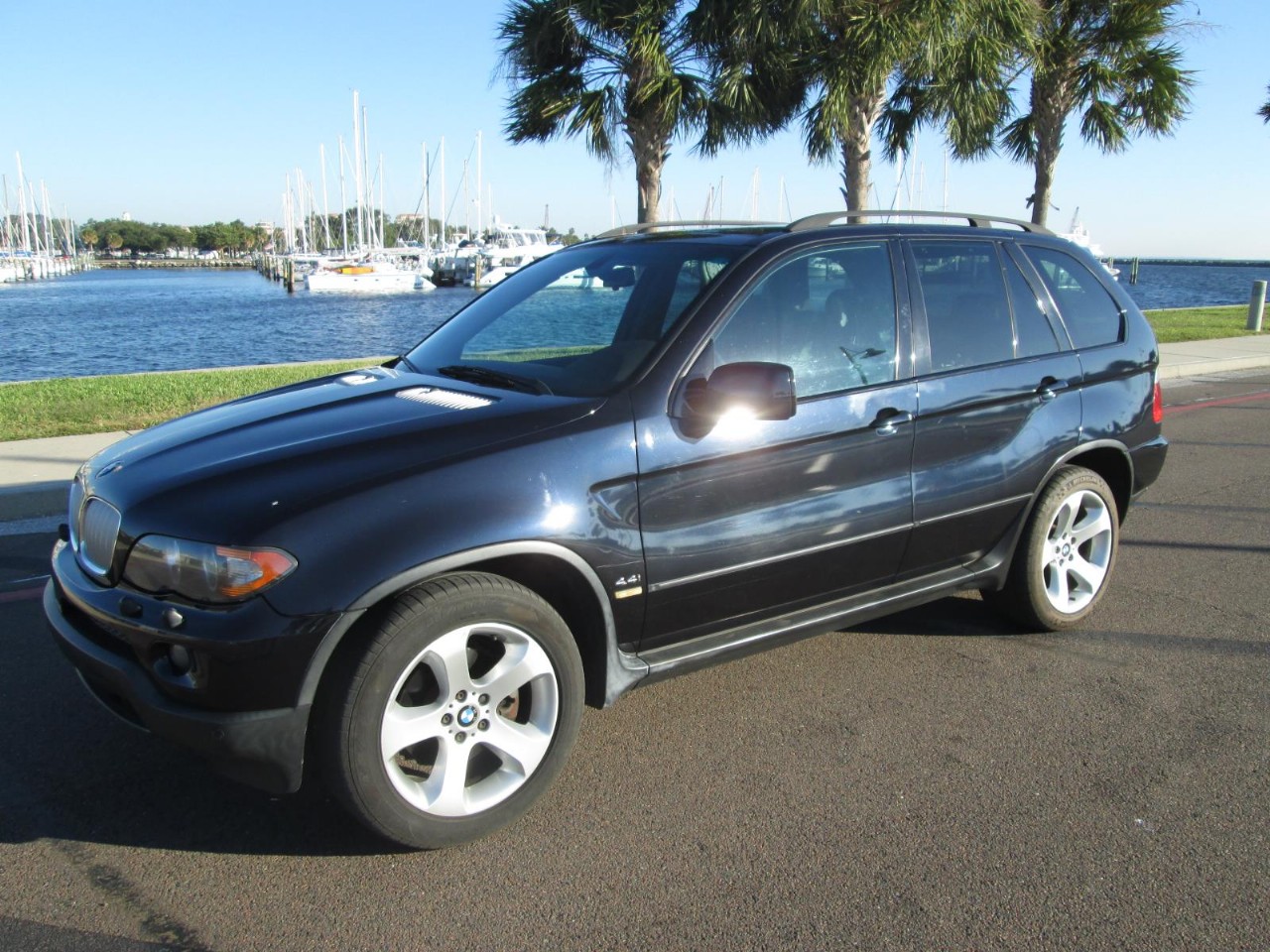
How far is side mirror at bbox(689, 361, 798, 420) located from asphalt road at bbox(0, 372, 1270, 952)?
1.20m

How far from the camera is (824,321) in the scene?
3844 mm

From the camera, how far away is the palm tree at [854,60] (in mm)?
15242

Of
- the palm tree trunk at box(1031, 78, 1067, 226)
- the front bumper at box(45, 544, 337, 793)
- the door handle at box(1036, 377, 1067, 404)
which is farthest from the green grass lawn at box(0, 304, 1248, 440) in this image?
the palm tree trunk at box(1031, 78, 1067, 226)

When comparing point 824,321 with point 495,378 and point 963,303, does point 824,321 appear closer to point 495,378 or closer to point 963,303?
point 963,303

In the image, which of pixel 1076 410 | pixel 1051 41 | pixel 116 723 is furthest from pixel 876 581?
pixel 1051 41

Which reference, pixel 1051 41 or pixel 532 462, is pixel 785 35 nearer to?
pixel 1051 41

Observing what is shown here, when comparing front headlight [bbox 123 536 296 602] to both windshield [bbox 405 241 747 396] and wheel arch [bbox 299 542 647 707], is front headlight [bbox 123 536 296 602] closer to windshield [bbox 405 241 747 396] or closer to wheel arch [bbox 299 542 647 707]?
wheel arch [bbox 299 542 647 707]

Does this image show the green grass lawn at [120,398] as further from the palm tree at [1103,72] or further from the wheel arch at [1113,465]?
the palm tree at [1103,72]

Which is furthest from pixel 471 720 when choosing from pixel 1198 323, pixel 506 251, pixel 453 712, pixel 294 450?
pixel 506 251

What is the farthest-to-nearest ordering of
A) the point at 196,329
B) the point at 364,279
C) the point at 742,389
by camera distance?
the point at 364,279 → the point at 196,329 → the point at 742,389

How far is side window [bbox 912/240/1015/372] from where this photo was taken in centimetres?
414

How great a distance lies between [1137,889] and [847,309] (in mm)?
2133

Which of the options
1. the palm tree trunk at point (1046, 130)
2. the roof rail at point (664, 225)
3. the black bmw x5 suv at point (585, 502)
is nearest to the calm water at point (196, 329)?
the palm tree trunk at point (1046, 130)

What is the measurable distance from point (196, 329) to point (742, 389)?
3862 cm
